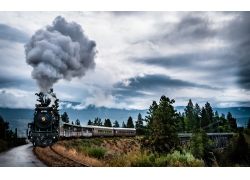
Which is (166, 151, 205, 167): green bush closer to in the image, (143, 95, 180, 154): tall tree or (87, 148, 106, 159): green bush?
(143, 95, 180, 154): tall tree

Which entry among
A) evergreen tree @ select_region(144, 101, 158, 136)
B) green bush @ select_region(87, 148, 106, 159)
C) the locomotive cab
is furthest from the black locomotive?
evergreen tree @ select_region(144, 101, 158, 136)

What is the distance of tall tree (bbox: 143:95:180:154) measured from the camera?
11.7 m

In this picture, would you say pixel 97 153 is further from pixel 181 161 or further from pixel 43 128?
pixel 43 128

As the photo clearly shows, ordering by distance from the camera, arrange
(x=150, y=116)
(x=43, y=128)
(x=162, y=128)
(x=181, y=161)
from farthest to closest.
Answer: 1. (x=43, y=128)
2. (x=150, y=116)
3. (x=162, y=128)
4. (x=181, y=161)

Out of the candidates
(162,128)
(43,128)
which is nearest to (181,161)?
(162,128)

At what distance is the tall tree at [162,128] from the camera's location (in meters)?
11.7

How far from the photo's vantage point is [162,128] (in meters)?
11.9

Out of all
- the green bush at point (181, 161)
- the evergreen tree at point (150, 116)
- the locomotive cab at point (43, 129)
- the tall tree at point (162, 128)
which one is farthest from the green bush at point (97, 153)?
the locomotive cab at point (43, 129)

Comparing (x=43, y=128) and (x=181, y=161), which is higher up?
(x=43, y=128)

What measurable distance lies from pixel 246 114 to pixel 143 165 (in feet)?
15.1
